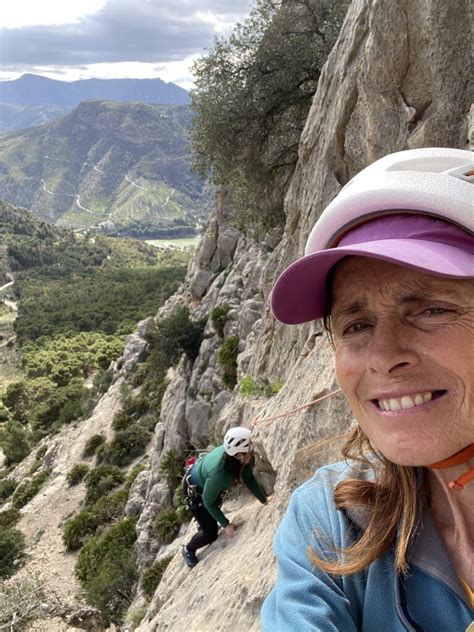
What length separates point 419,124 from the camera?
7.53m

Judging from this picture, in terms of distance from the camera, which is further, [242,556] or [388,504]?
[242,556]

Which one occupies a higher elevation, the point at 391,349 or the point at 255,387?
the point at 391,349

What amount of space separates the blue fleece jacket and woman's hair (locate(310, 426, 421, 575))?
0.13ft

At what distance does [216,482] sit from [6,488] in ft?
112

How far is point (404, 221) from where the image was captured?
1783mm

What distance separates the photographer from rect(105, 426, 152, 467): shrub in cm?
3020

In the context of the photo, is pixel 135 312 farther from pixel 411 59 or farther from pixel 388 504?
pixel 388 504

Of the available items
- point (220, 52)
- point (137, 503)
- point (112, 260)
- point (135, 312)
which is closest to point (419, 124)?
point (220, 52)

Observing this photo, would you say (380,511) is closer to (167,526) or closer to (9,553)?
(167,526)

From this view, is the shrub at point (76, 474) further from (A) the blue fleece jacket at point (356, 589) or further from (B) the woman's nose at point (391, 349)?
(B) the woman's nose at point (391, 349)

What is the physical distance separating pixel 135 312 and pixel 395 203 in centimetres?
8124

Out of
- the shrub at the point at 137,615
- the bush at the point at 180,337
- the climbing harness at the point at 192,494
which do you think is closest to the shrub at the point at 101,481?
the bush at the point at 180,337

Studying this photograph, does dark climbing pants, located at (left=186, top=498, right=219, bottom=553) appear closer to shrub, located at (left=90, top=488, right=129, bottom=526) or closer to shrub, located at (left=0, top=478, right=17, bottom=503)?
shrub, located at (left=90, top=488, right=129, bottom=526)

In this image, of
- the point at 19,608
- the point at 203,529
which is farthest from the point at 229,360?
the point at 203,529
